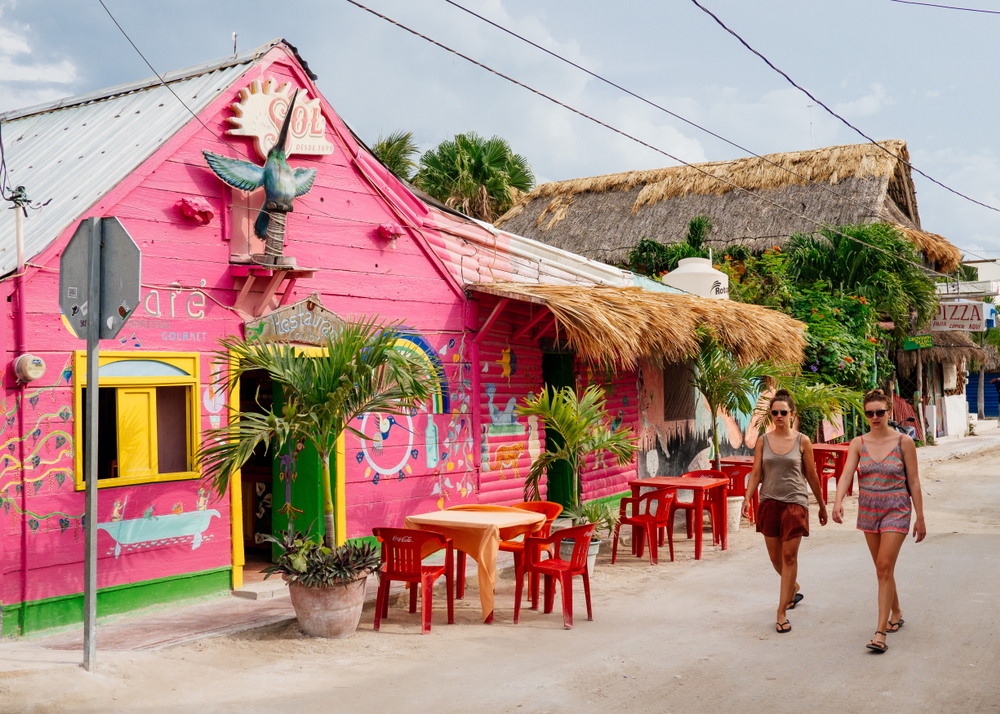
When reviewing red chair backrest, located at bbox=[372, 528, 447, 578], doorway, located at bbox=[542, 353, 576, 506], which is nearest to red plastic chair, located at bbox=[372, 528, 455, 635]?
red chair backrest, located at bbox=[372, 528, 447, 578]

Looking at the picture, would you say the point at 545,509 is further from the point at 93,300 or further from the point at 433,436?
the point at 93,300

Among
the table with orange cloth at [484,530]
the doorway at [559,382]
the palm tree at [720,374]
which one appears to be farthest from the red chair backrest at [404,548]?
the palm tree at [720,374]

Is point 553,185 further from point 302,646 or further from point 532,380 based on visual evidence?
point 302,646

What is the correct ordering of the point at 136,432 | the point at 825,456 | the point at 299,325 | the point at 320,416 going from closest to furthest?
the point at 320,416 < the point at 136,432 < the point at 299,325 < the point at 825,456

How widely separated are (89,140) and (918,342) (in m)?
19.9

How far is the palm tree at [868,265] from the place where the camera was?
19.3 metres

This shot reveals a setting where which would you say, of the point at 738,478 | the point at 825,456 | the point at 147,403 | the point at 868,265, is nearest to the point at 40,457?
the point at 147,403

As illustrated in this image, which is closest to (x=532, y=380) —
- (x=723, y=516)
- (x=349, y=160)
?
(x=723, y=516)

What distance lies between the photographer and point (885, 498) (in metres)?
5.95

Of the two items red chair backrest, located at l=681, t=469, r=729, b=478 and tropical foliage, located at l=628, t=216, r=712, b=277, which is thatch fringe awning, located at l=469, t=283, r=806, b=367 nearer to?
red chair backrest, located at l=681, t=469, r=729, b=478

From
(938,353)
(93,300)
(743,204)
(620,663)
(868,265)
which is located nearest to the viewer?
(93,300)

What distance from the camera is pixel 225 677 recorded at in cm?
544

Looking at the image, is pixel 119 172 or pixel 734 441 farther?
pixel 734 441

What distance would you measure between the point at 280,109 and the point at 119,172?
1.63 m
